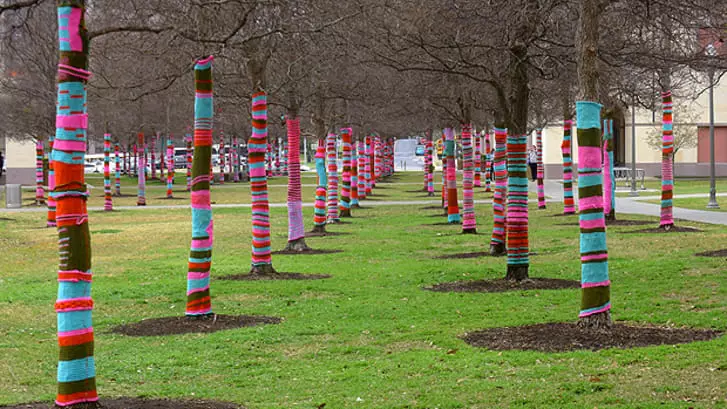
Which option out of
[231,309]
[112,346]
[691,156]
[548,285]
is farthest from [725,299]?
[691,156]

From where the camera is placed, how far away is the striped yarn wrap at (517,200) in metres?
15.0

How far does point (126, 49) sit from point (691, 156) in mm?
55798

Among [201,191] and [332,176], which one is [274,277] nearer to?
[201,191]

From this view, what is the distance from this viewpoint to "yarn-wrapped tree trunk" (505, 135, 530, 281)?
49.4 ft

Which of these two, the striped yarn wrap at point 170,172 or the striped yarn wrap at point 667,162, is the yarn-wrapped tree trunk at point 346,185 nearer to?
the striped yarn wrap at point 667,162

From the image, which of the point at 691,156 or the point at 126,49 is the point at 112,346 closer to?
the point at 126,49

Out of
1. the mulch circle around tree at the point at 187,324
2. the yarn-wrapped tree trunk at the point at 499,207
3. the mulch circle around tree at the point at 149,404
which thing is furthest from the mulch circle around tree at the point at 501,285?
the mulch circle around tree at the point at 149,404

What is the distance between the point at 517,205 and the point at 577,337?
4767mm

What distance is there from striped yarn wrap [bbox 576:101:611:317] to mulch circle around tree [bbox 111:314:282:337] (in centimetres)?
390

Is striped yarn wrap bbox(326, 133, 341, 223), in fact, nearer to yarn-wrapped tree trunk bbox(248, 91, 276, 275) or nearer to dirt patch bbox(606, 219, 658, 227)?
dirt patch bbox(606, 219, 658, 227)

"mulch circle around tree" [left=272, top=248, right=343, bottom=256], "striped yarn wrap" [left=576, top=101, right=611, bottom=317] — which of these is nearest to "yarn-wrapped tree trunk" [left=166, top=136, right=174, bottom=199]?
"mulch circle around tree" [left=272, top=248, right=343, bottom=256]

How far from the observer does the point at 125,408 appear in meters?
8.10

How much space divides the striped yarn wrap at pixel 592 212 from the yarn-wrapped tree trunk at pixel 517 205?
4359 mm

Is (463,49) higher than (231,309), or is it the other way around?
(463,49)
